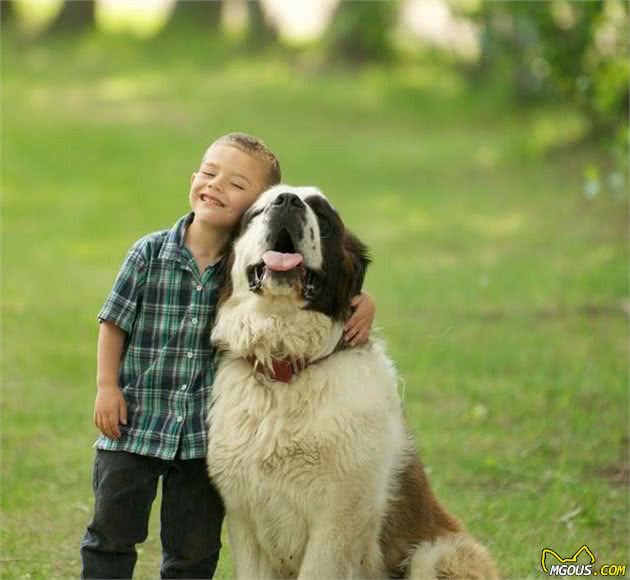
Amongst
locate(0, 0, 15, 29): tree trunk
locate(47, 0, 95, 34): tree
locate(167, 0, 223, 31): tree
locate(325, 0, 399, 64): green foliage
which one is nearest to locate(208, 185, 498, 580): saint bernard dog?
locate(325, 0, 399, 64): green foliage

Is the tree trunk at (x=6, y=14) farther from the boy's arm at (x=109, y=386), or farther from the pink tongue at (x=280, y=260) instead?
the pink tongue at (x=280, y=260)

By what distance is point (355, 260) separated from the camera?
4895 mm

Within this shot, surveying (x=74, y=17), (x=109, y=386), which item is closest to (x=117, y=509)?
(x=109, y=386)

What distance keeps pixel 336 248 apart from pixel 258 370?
0.51 m

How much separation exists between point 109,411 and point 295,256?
33.7 inches

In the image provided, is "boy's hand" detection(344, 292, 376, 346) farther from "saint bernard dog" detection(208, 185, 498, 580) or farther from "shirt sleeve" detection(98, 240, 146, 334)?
"shirt sleeve" detection(98, 240, 146, 334)

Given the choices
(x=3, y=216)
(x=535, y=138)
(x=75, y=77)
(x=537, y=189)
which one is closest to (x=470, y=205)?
(x=537, y=189)

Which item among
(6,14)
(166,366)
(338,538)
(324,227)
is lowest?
(338,538)

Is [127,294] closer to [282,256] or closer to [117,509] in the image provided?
[282,256]

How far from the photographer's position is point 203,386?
4898 millimetres

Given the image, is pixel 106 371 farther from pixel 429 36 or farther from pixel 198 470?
pixel 429 36

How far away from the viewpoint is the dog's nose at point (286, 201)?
4625 millimetres

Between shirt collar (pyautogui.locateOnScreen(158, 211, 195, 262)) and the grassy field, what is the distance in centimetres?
146

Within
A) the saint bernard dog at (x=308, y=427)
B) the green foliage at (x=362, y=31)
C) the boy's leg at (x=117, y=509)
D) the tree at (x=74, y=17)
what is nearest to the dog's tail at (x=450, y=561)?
the saint bernard dog at (x=308, y=427)
